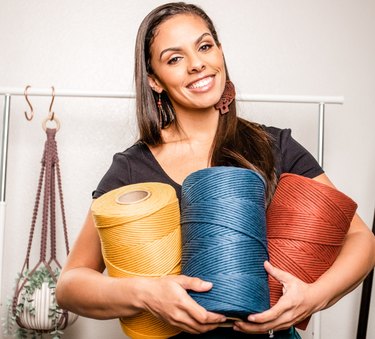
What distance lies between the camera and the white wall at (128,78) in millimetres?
2227

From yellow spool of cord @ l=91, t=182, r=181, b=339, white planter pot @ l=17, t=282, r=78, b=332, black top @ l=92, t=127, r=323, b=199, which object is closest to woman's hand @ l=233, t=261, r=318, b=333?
yellow spool of cord @ l=91, t=182, r=181, b=339

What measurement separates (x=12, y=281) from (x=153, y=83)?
3.49 ft

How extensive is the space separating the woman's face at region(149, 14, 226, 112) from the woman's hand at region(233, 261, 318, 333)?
49cm

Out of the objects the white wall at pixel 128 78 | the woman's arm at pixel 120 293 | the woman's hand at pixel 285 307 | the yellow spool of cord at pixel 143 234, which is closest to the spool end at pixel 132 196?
the yellow spool of cord at pixel 143 234

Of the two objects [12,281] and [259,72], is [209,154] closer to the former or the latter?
[259,72]

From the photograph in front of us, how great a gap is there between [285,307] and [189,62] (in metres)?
0.63

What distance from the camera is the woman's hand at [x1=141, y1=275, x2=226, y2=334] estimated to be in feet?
3.27

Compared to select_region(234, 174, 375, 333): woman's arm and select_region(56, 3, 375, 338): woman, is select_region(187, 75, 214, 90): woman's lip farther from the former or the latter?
select_region(234, 174, 375, 333): woman's arm

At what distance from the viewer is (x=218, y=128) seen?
4.80 ft

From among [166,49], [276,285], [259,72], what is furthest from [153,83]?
[259,72]

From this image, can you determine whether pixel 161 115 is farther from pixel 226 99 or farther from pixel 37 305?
pixel 37 305

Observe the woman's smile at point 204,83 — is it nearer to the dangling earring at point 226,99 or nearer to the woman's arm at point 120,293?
the dangling earring at point 226,99

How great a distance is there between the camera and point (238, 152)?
4.49 feet

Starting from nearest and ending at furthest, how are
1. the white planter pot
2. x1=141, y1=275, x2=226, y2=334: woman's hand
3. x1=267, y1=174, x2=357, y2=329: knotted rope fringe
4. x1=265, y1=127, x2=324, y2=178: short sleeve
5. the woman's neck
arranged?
x1=141, y1=275, x2=226, y2=334: woman's hand
x1=267, y1=174, x2=357, y2=329: knotted rope fringe
x1=265, y1=127, x2=324, y2=178: short sleeve
the woman's neck
the white planter pot
